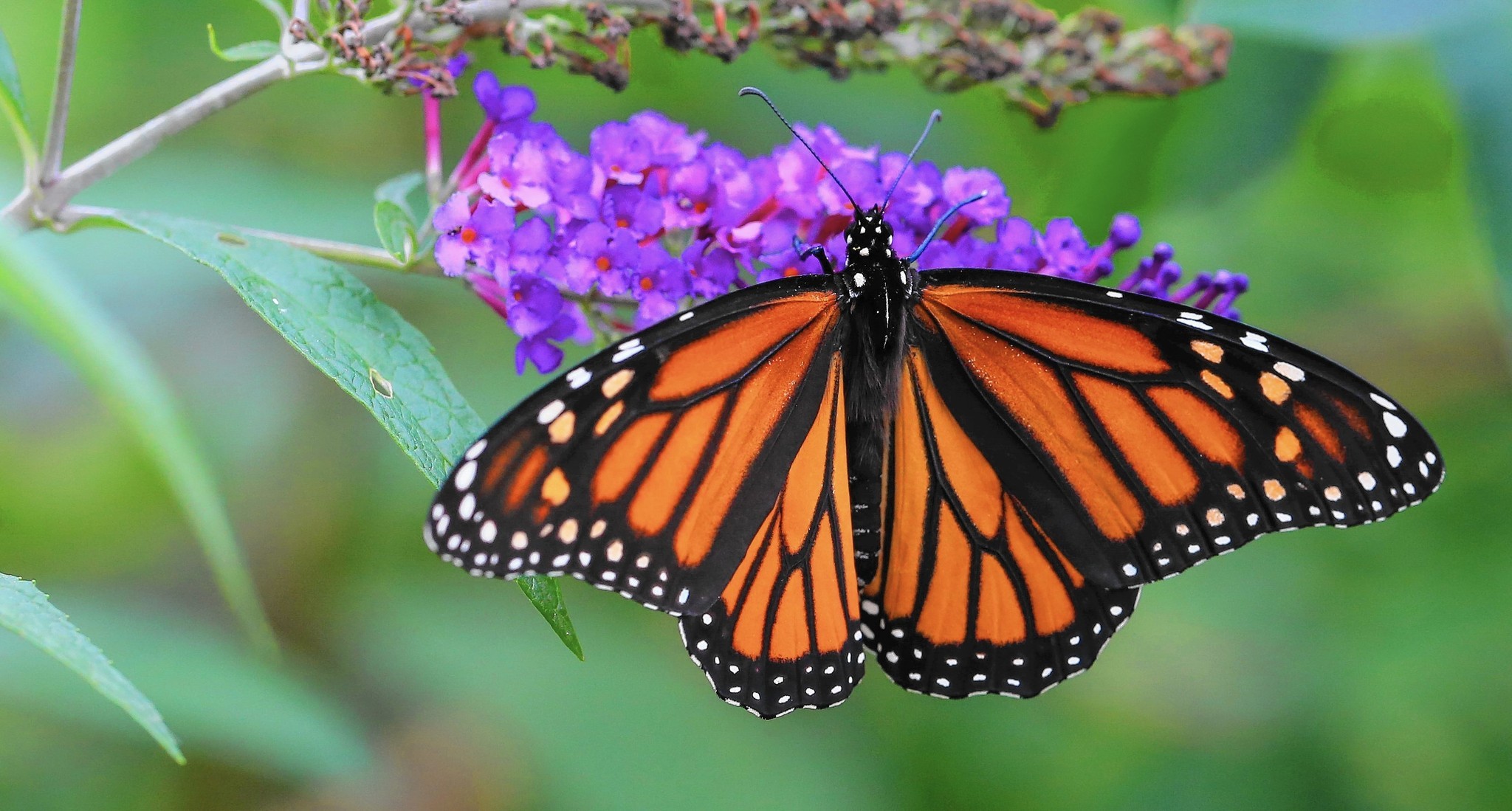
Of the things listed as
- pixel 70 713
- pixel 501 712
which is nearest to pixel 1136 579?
pixel 501 712

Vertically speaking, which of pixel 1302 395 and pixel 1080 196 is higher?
pixel 1080 196

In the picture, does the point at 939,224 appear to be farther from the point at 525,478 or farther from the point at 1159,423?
the point at 525,478

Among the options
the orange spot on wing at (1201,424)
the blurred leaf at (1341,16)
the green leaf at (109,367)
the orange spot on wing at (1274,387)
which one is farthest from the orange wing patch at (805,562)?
the blurred leaf at (1341,16)

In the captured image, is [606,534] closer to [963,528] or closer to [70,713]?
[963,528]

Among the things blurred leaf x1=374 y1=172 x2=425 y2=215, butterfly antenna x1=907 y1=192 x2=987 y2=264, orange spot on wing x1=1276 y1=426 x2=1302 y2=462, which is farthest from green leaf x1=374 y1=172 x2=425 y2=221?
orange spot on wing x1=1276 y1=426 x2=1302 y2=462

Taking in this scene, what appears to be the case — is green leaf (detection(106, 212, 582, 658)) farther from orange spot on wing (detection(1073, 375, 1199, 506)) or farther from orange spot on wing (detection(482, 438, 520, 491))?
orange spot on wing (detection(1073, 375, 1199, 506))

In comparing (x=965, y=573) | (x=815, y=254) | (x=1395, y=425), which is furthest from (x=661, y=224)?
(x=1395, y=425)

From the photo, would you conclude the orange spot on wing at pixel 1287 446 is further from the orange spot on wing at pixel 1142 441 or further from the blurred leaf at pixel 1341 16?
the blurred leaf at pixel 1341 16
